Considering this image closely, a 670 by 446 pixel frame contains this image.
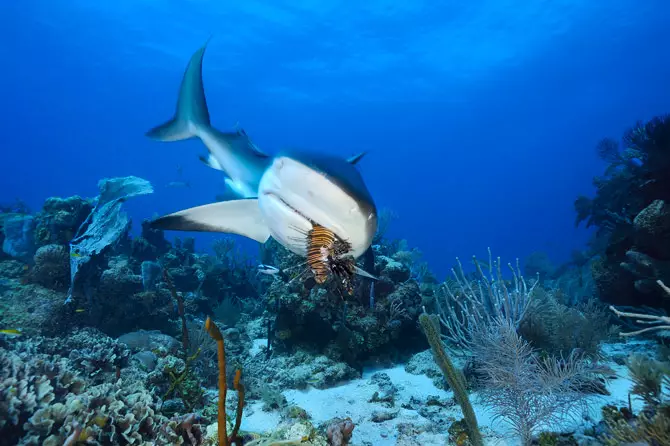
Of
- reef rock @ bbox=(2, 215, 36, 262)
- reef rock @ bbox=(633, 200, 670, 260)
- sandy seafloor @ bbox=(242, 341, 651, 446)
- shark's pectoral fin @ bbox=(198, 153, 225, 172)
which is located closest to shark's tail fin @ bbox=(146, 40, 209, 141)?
shark's pectoral fin @ bbox=(198, 153, 225, 172)

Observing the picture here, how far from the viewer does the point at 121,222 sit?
8445 millimetres

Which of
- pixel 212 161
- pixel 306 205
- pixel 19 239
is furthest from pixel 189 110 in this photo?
pixel 19 239

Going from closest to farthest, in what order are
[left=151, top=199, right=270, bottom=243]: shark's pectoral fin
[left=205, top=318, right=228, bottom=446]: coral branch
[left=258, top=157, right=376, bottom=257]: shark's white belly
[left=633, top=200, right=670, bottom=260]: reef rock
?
[left=258, top=157, right=376, bottom=257]: shark's white belly
[left=205, top=318, right=228, bottom=446]: coral branch
[left=151, top=199, right=270, bottom=243]: shark's pectoral fin
[left=633, top=200, right=670, bottom=260]: reef rock

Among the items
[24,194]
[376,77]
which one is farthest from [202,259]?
[24,194]

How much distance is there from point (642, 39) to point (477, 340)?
74155mm

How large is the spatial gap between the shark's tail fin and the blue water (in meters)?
0.93

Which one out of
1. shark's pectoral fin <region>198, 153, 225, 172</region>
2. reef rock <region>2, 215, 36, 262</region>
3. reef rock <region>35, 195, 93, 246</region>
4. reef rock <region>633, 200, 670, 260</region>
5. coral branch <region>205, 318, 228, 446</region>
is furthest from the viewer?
reef rock <region>2, 215, 36, 262</region>

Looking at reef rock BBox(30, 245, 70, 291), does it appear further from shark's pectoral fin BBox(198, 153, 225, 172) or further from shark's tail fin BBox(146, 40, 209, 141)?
shark's pectoral fin BBox(198, 153, 225, 172)

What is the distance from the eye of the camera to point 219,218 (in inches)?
121

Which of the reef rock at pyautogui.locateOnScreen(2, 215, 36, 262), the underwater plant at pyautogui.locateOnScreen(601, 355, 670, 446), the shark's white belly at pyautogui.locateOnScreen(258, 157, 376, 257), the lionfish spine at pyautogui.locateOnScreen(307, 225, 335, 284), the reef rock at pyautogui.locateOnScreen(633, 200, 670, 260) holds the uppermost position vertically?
the reef rock at pyautogui.locateOnScreen(2, 215, 36, 262)

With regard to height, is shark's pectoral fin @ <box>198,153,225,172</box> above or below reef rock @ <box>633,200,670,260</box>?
above

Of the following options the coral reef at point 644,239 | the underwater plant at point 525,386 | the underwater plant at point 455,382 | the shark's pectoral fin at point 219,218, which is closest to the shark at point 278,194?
the shark's pectoral fin at point 219,218

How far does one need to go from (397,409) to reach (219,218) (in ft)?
13.3

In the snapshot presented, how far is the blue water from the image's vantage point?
48094mm
